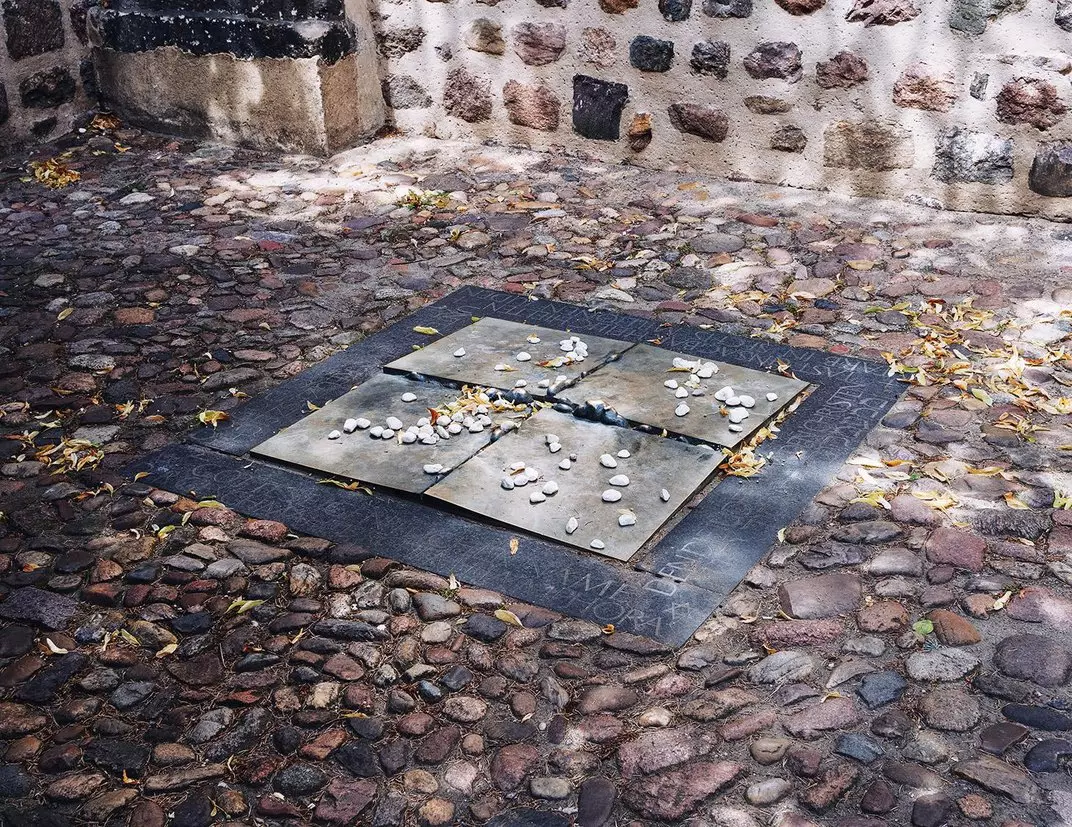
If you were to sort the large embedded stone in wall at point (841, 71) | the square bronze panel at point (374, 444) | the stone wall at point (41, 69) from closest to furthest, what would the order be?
the square bronze panel at point (374, 444), the large embedded stone in wall at point (841, 71), the stone wall at point (41, 69)

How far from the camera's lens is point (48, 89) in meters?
5.48

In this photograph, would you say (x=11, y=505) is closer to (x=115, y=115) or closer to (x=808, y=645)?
(x=808, y=645)

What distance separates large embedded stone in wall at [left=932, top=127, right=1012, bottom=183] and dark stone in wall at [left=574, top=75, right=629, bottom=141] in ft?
4.33

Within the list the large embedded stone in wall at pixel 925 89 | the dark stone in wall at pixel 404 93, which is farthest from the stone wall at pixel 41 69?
the large embedded stone in wall at pixel 925 89

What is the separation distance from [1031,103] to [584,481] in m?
2.44

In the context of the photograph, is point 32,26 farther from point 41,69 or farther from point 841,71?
point 841,71

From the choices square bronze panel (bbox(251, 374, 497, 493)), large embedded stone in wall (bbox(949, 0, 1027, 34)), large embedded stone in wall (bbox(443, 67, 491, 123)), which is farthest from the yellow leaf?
large embedded stone in wall (bbox(443, 67, 491, 123))

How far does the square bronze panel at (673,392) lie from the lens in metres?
3.05

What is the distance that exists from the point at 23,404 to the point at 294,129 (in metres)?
2.35

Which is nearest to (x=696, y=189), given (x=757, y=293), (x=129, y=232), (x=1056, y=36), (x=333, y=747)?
(x=757, y=293)

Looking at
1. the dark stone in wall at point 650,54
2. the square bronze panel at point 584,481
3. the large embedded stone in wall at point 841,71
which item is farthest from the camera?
the dark stone in wall at point 650,54

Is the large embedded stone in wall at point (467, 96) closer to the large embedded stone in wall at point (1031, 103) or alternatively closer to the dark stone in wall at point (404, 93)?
the dark stone in wall at point (404, 93)

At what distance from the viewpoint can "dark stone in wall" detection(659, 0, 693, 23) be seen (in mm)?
4648

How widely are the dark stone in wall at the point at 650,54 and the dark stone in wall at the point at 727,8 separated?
0.67 ft
